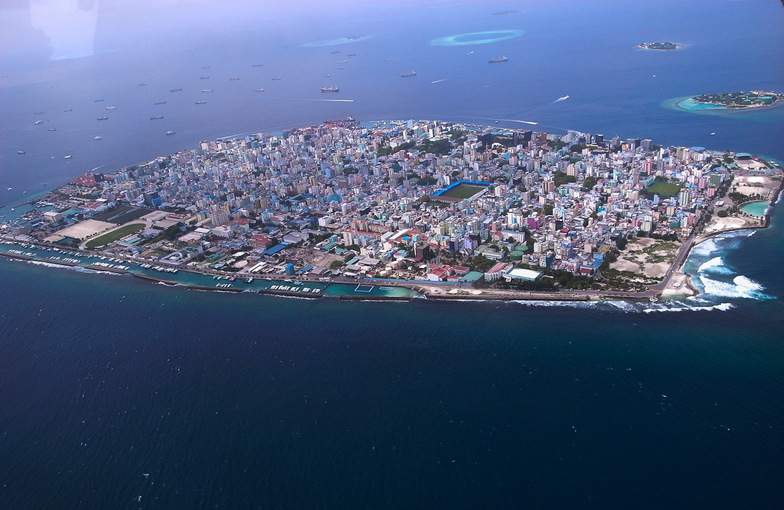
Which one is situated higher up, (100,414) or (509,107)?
(509,107)

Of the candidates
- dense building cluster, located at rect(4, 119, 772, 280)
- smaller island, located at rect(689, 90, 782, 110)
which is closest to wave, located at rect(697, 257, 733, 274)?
dense building cluster, located at rect(4, 119, 772, 280)

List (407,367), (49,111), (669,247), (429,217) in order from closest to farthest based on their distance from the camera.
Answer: (407,367), (669,247), (429,217), (49,111)

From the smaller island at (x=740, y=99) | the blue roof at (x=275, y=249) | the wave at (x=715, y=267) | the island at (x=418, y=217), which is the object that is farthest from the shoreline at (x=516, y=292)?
the smaller island at (x=740, y=99)

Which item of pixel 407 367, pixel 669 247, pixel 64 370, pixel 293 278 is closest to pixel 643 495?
pixel 407 367

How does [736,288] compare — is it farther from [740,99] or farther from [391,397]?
[740,99]

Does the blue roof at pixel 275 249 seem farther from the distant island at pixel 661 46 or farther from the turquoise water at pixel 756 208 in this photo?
the distant island at pixel 661 46

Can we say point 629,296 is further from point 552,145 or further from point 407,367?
point 552,145
